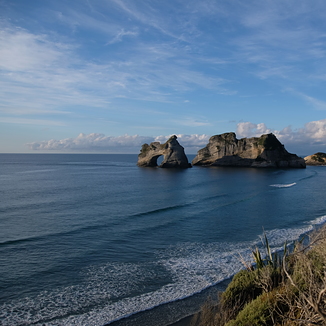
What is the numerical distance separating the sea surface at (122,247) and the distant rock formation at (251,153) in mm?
54958

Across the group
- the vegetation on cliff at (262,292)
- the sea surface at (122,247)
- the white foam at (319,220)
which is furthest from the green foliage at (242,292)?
the white foam at (319,220)

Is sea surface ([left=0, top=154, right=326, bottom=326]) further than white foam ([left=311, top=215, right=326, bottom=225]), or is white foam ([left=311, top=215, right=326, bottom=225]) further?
white foam ([left=311, top=215, right=326, bottom=225])

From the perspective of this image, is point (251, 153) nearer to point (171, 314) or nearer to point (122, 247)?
point (122, 247)

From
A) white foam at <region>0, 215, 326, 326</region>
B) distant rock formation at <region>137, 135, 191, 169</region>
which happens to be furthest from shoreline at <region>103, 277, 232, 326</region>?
distant rock formation at <region>137, 135, 191, 169</region>

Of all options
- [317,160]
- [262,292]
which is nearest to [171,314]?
[262,292]

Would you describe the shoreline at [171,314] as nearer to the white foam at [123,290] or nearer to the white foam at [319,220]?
the white foam at [123,290]

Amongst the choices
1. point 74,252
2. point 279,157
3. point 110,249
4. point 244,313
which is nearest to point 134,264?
point 110,249

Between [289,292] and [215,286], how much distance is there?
6.26 m

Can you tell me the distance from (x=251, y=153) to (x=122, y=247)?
82553mm

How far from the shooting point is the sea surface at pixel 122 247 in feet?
44.1

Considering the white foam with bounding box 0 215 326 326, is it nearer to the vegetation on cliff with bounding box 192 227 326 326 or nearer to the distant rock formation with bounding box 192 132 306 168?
the vegetation on cliff with bounding box 192 227 326 326

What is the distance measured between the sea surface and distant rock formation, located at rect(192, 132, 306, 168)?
55.0 meters

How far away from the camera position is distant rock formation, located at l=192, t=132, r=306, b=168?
95.1 meters

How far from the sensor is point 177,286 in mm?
15273
